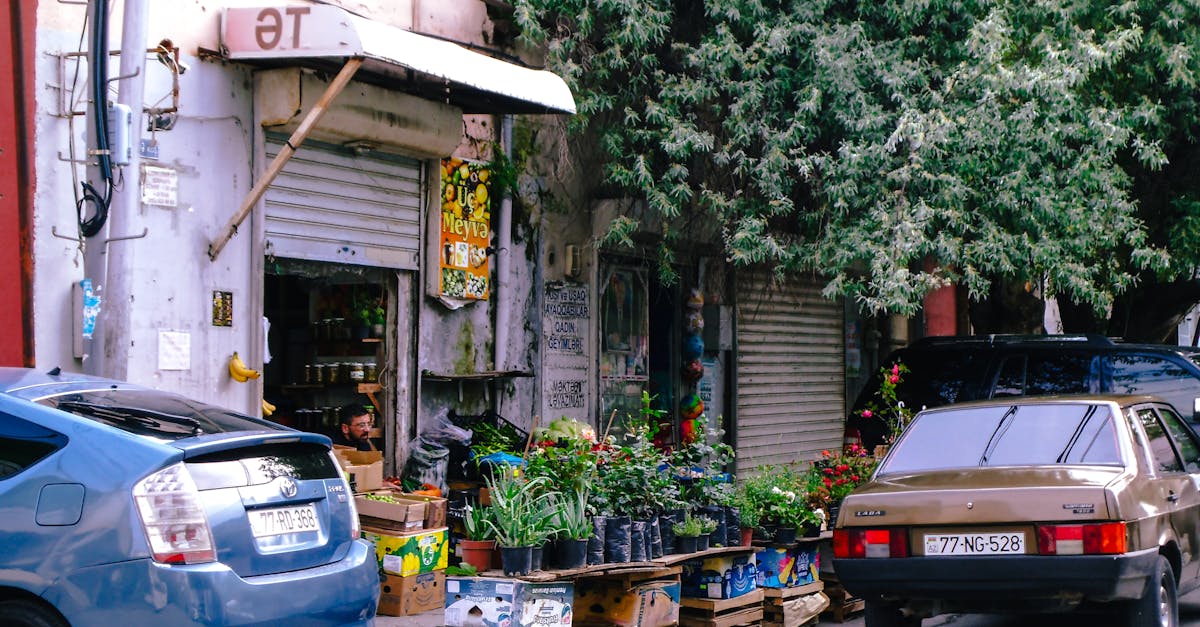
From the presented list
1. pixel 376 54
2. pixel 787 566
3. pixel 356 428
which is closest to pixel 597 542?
pixel 787 566

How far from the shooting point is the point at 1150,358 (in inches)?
425

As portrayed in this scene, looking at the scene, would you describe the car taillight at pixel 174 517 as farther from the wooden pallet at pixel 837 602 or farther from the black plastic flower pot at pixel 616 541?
the wooden pallet at pixel 837 602

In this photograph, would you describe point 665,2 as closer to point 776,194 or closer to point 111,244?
point 776,194

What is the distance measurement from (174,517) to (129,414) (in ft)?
2.09

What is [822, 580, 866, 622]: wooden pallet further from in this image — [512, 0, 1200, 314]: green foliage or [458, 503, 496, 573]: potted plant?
[458, 503, 496, 573]: potted plant

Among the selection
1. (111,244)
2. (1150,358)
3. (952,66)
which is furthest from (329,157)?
(1150,358)

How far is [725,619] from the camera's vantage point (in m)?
8.17

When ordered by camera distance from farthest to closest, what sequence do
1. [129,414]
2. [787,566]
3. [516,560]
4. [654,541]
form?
[787,566]
[654,541]
[516,560]
[129,414]

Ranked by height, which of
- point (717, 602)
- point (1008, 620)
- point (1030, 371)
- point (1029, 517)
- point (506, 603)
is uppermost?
point (1030, 371)

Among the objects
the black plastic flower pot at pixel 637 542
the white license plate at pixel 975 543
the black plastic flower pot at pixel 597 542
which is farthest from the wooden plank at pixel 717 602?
the white license plate at pixel 975 543

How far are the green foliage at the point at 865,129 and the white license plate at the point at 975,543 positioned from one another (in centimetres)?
391

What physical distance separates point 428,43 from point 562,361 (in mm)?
4023

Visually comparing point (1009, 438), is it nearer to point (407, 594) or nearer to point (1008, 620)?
point (1008, 620)

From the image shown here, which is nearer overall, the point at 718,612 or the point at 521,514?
the point at 521,514
